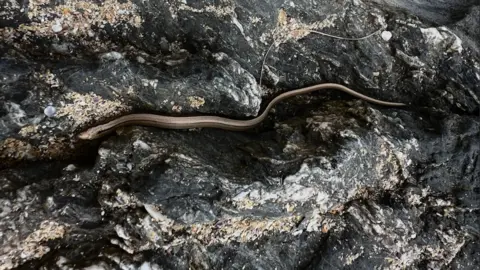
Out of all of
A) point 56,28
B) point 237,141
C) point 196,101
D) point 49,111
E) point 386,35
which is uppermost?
point 386,35

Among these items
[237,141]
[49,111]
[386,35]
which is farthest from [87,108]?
[386,35]

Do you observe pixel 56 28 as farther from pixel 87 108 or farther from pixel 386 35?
pixel 386 35

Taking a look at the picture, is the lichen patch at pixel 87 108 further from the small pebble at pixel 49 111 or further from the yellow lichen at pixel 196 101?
the yellow lichen at pixel 196 101

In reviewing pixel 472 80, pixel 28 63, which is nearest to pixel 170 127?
pixel 28 63

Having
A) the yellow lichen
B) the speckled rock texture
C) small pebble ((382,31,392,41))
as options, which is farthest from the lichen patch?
small pebble ((382,31,392,41))

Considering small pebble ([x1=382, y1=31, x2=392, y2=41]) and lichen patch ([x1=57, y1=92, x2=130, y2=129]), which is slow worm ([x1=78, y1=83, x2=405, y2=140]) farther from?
small pebble ([x1=382, y1=31, x2=392, y2=41])
